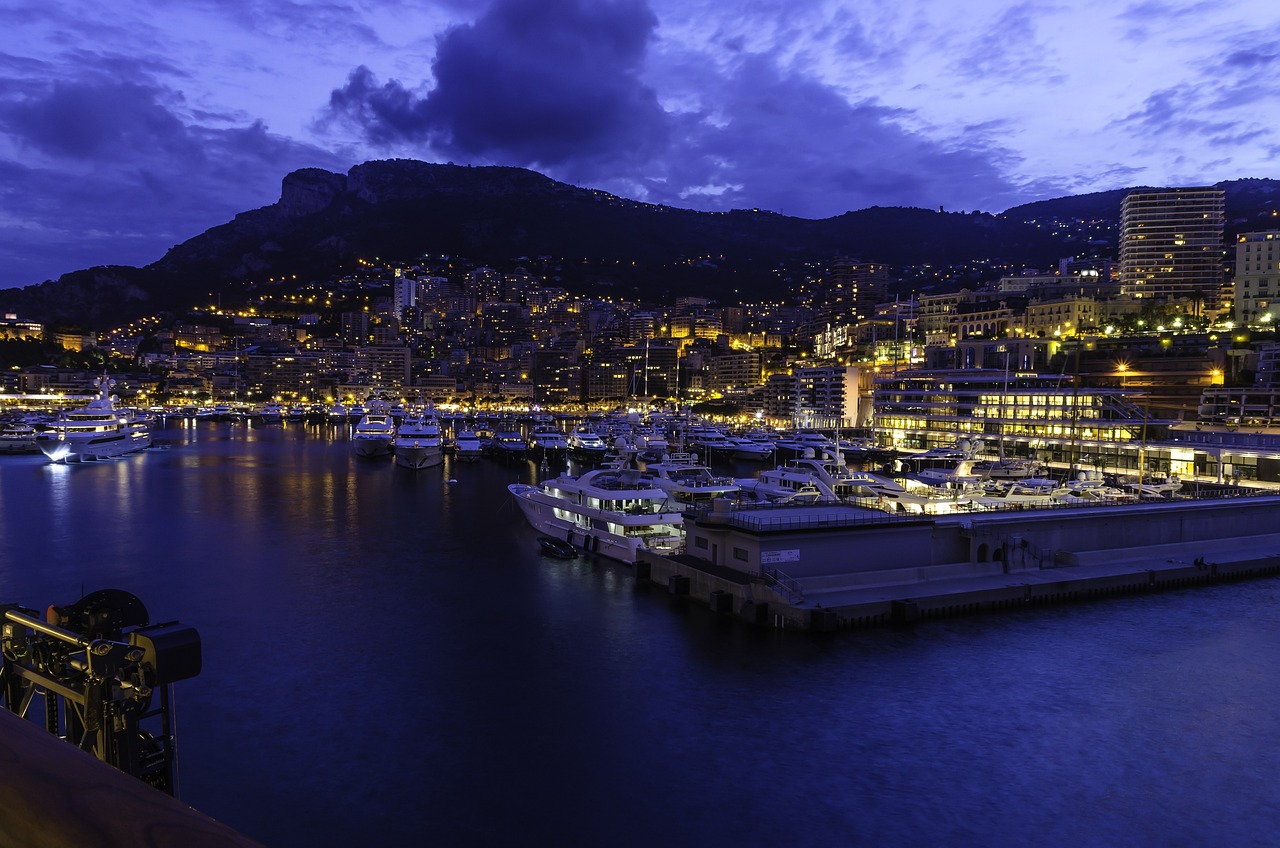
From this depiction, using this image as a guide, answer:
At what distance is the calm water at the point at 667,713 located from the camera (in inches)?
393

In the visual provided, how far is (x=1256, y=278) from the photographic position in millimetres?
71875

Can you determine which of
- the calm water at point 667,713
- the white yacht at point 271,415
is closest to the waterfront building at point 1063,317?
the calm water at point 667,713

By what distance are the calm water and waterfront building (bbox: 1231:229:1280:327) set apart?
62117mm

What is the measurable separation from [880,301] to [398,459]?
115 metres

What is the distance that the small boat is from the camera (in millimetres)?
23609

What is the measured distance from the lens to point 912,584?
1886 centimetres

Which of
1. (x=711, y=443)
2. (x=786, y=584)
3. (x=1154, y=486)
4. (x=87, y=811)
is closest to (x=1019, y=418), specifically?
(x=711, y=443)

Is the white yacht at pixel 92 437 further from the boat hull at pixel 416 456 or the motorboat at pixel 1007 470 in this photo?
the motorboat at pixel 1007 470

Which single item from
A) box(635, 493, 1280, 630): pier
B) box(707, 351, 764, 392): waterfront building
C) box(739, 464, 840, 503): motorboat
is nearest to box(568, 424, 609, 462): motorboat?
box(739, 464, 840, 503): motorboat

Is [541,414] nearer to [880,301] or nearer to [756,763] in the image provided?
[880,301]

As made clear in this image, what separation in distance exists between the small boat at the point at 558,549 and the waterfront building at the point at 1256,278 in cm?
6603

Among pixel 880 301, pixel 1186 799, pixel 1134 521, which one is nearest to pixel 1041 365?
pixel 1134 521

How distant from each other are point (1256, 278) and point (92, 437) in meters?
91.1

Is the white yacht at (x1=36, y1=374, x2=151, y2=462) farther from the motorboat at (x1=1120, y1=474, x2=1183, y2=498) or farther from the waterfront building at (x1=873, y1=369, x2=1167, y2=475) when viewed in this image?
the motorboat at (x1=1120, y1=474, x2=1183, y2=498)
